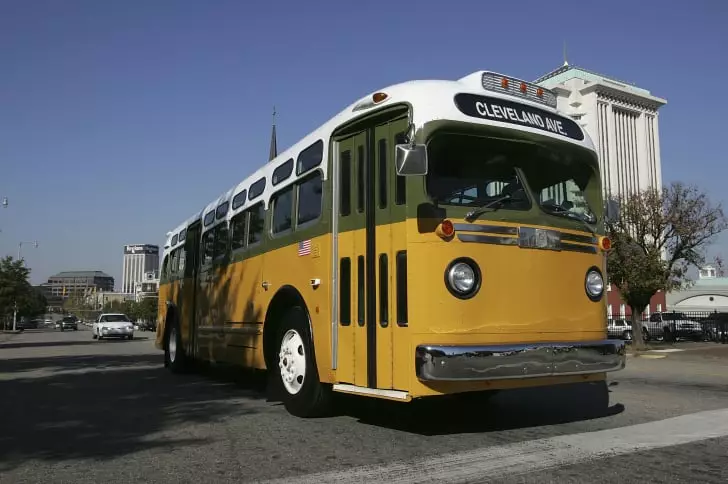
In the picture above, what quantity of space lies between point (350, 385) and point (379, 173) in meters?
2.01

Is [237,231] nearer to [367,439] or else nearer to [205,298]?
[205,298]

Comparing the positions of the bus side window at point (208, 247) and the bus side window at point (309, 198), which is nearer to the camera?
the bus side window at point (309, 198)

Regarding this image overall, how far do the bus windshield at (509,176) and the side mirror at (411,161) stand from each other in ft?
1.18

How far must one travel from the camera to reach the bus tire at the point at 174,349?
499 inches

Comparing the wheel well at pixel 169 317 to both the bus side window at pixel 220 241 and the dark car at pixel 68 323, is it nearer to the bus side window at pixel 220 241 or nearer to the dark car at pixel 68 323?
the bus side window at pixel 220 241

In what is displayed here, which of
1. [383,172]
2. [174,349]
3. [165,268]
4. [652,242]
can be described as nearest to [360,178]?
[383,172]

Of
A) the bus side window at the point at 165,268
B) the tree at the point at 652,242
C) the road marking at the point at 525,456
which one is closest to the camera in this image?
the road marking at the point at 525,456

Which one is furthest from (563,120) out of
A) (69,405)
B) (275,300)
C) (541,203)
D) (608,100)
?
(608,100)

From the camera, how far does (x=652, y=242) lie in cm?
2511

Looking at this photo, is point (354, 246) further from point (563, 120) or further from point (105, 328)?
point (105, 328)

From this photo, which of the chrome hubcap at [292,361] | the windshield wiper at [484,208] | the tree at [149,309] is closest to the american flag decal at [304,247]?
the chrome hubcap at [292,361]

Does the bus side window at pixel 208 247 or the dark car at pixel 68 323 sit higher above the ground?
the bus side window at pixel 208 247

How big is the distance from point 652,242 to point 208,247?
2021cm

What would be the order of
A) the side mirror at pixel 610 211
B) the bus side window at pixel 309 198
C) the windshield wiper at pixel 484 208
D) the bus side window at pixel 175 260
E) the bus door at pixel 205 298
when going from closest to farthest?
the windshield wiper at pixel 484 208
the bus side window at pixel 309 198
the side mirror at pixel 610 211
the bus door at pixel 205 298
the bus side window at pixel 175 260
